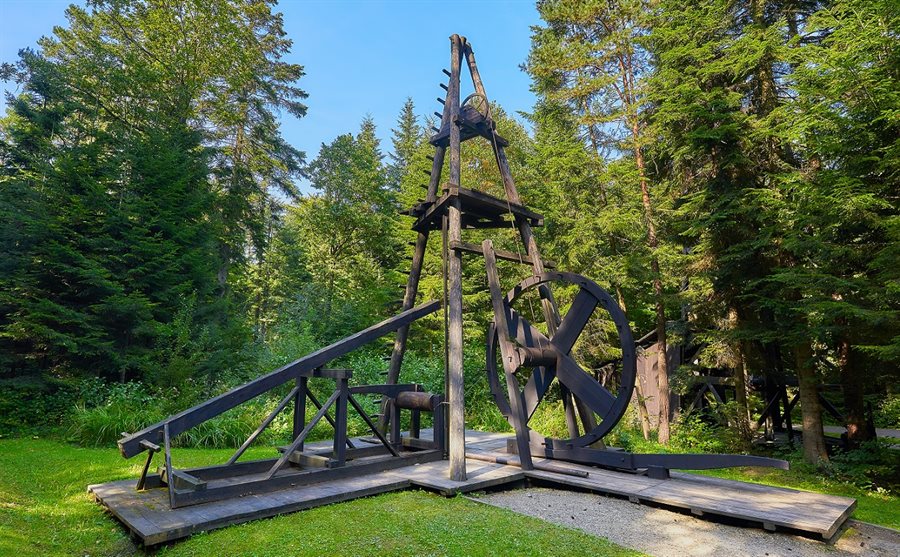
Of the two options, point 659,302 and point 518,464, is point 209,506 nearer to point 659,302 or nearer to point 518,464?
point 518,464

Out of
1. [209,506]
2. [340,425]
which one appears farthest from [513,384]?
[209,506]

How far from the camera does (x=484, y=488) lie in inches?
200

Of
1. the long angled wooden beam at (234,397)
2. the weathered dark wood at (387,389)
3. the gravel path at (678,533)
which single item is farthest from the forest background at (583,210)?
the long angled wooden beam at (234,397)

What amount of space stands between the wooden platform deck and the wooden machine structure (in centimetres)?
6

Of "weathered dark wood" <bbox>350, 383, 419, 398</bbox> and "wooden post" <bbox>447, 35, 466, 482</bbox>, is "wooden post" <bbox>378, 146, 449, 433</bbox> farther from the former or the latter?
"wooden post" <bbox>447, 35, 466, 482</bbox>

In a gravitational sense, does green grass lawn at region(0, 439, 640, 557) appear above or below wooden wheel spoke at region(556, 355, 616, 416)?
below

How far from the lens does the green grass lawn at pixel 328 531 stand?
3.28 m

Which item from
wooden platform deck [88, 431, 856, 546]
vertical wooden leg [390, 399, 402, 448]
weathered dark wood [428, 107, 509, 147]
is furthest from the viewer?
weathered dark wood [428, 107, 509, 147]

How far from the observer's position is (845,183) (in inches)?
229

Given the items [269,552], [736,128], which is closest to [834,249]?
[736,128]

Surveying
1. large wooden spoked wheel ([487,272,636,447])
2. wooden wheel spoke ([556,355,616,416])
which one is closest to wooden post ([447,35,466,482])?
large wooden spoked wheel ([487,272,636,447])

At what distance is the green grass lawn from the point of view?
10.7 ft

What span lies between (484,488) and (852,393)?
6.96 meters

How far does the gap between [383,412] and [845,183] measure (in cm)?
705
